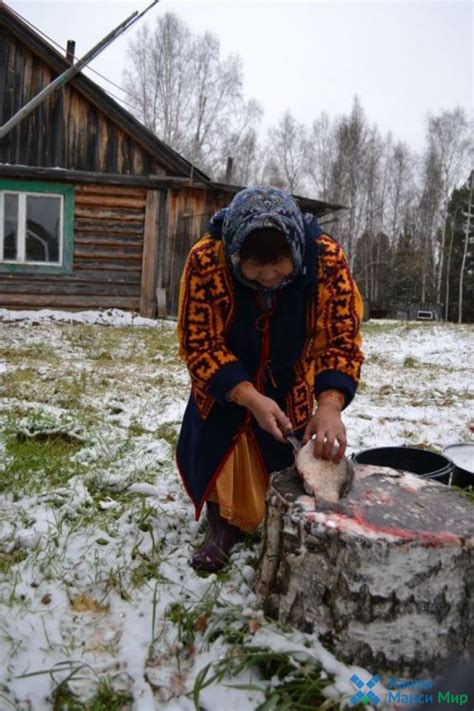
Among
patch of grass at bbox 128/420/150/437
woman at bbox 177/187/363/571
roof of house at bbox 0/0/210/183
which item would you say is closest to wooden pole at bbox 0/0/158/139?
roof of house at bbox 0/0/210/183

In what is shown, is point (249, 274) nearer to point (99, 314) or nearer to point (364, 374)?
point (364, 374)

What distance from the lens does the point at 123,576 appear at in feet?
5.67

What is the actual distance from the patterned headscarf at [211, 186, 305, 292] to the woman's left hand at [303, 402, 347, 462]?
0.41 metres

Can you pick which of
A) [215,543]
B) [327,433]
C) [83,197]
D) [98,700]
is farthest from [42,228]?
[98,700]

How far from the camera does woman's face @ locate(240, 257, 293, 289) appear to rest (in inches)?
66.2

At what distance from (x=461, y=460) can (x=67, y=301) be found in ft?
25.2

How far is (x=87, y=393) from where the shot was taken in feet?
13.1

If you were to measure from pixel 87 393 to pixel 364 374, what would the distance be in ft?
9.60

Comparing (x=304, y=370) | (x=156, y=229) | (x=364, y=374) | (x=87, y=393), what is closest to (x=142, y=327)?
(x=156, y=229)

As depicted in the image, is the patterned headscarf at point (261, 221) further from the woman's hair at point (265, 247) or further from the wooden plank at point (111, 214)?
the wooden plank at point (111, 214)

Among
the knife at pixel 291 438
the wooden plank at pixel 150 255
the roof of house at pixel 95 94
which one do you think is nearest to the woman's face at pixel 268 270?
the knife at pixel 291 438

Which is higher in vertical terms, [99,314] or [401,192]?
[401,192]

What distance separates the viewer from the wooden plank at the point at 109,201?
9.07 m

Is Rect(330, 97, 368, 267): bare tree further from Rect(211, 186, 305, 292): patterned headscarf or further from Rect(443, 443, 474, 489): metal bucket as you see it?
Rect(211, 186, 305, 292): patterned headscarf
